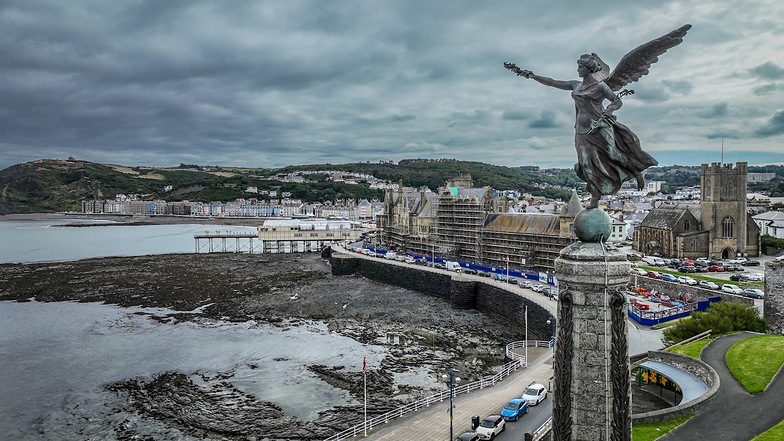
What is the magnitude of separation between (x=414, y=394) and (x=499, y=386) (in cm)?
487

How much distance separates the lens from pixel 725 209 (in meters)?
56.0

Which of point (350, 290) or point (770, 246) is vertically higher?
point (770, 246)

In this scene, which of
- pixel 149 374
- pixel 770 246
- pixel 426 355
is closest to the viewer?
pixel 149 374

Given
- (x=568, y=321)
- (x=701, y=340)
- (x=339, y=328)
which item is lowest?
(x=339, y=328)

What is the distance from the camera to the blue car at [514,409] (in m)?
20.0

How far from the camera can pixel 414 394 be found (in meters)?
27.6

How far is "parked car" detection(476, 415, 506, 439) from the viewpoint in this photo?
59.5 ft

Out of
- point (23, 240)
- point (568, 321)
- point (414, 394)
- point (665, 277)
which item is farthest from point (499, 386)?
point (23, 240)

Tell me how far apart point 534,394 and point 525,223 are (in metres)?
45.3

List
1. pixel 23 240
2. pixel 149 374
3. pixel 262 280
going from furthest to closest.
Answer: pixel 23 240, pixel 262 280, pixel 149 374

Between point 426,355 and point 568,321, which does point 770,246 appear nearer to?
point 426,355

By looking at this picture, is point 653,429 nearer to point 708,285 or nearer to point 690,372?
point 690,372

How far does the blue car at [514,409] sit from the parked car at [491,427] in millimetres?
907

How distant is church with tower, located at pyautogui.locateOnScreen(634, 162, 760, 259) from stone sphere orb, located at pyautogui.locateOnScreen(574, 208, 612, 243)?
A: 5779cm
